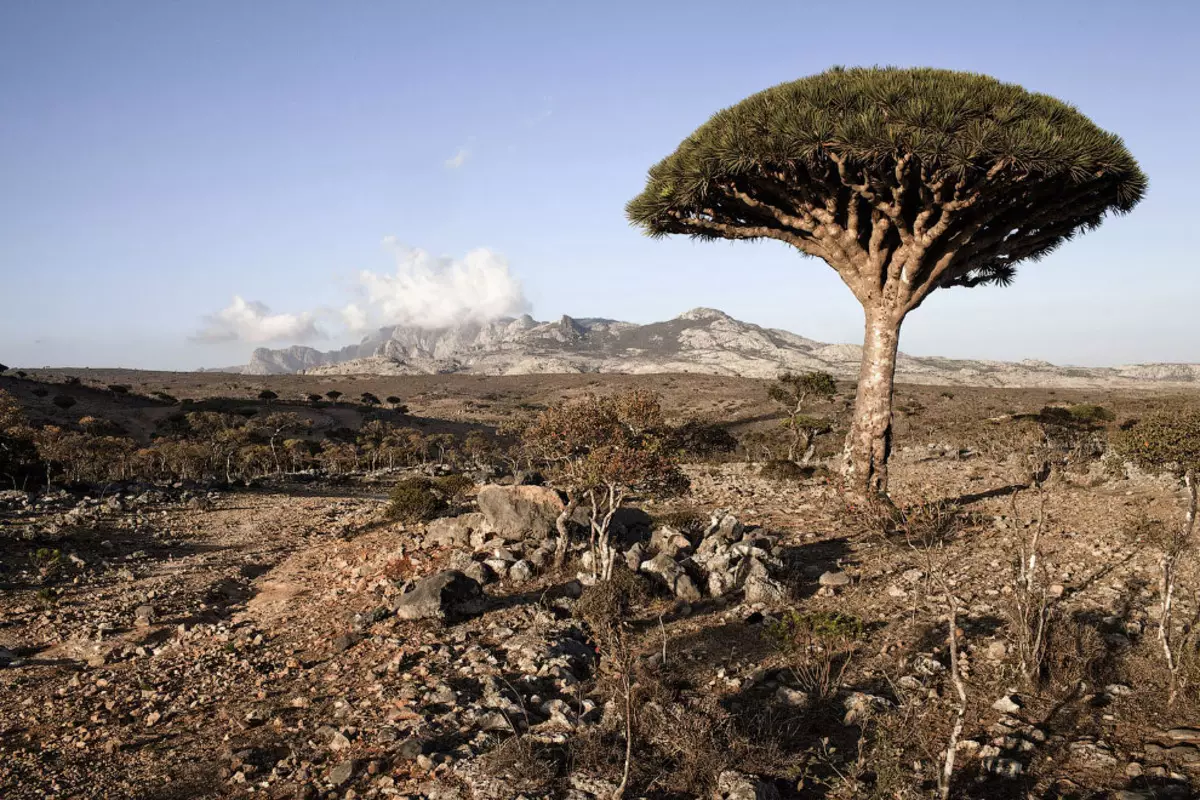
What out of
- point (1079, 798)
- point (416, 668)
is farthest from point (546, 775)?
point (1079, 798)

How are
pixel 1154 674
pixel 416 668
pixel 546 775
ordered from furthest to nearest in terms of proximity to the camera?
1. pixel 416 668
2. pixel 1154 674
3. pixel 546 775

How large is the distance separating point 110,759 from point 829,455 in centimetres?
2529

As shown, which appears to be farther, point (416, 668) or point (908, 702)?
point (416, 668)

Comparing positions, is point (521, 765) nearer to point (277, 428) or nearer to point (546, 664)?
point (546, 664)

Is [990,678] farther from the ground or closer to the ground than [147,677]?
farther from the ground

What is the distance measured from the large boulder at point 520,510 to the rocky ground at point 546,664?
0.20ft

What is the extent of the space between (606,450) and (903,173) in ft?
26.1

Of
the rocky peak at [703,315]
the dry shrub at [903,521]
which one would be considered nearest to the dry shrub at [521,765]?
the dry shrub at [903,521]

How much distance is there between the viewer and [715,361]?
449 ft

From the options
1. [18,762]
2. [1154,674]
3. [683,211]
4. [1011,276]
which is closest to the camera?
[18,762]

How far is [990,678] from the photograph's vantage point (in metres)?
6.89

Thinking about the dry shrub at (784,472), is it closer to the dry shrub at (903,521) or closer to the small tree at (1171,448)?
the dry shrub at (903,521)

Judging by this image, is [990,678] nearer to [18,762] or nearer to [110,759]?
[110,759]

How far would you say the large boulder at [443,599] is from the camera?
946cm
